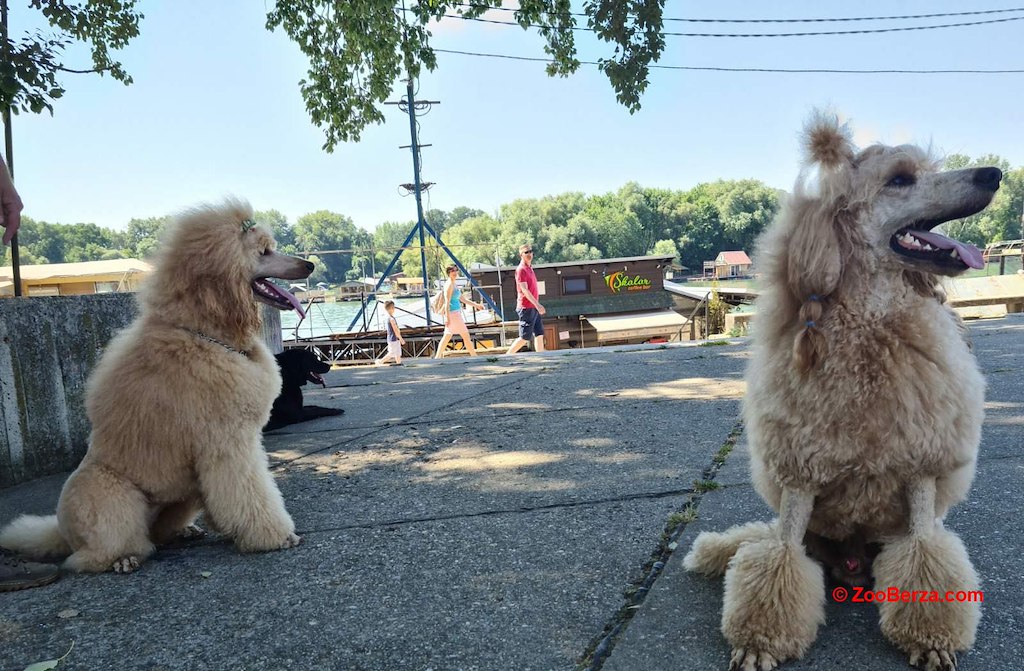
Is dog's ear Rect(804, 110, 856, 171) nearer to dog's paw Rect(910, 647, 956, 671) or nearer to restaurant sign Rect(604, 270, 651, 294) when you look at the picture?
dog's paw Rect(910, 647, 956, 671)

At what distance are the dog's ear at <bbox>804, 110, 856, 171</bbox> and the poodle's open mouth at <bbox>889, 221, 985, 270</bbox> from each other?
0.30 m

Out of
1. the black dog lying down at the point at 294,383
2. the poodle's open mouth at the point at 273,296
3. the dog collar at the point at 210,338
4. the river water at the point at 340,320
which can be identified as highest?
the poodle's open mouth at the point at 273,296

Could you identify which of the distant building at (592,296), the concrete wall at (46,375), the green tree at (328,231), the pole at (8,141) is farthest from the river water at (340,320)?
the green tree at (328,231)

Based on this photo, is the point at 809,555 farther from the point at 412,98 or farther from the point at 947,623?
the point at 412,98

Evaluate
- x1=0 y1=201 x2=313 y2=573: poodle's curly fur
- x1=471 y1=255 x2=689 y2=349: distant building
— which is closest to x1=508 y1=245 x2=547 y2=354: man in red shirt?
x1=0 y1=201 x2=313 y2=573: poodle's curly fur

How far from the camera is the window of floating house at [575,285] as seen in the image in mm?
31812

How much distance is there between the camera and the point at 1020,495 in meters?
3.20

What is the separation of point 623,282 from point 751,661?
101 ft

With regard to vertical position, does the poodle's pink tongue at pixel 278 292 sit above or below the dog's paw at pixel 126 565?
above

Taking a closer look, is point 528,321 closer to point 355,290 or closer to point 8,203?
point 8,203

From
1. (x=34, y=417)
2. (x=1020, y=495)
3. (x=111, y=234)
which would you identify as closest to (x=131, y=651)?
(x=34, y=417)

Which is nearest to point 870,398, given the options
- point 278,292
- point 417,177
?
point 278,292

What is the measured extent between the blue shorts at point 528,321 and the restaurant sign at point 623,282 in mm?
18073

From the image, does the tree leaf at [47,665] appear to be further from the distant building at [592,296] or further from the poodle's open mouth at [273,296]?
the distant building at [592,296]
